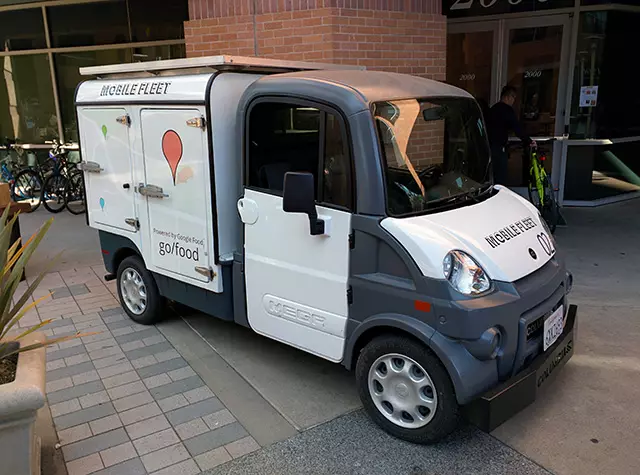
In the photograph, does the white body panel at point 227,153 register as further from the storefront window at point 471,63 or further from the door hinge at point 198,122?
the storefront window at point 471,63

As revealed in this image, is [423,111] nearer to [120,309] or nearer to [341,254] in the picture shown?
[341,254]

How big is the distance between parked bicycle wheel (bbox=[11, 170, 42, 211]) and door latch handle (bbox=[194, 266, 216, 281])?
8.06m

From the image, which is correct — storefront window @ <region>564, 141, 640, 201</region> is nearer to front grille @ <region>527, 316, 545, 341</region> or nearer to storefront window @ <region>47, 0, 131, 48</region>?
front grille @ <region>527, 316, 545, 341</region>

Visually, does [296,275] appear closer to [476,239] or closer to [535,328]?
[476,239]

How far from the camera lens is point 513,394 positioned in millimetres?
3016

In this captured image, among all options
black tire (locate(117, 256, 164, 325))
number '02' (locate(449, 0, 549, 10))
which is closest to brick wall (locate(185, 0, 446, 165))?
number '02' (locate(449, 0, 549, 10))

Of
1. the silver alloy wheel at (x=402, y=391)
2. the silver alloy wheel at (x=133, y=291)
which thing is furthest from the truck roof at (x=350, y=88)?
the silver alloy wheel at (x=133, y=291)

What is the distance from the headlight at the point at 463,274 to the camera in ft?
9.82

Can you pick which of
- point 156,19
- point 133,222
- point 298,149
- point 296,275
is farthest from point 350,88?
point 156,19

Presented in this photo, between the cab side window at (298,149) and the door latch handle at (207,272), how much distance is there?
0.77m

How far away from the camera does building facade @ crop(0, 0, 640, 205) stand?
21.0ft

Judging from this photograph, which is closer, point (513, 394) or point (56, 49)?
point (513, 394)

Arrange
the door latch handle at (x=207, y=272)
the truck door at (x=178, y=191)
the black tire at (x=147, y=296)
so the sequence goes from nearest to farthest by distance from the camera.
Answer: the truck door at (x=178, y=191) → the door latch handle at (x=207, y=272) → the black tire at (x=147, y=296)

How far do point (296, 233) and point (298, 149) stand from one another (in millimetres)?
566
